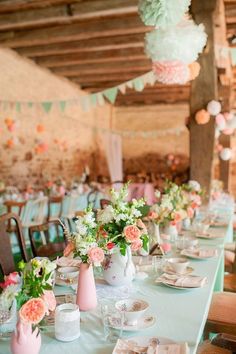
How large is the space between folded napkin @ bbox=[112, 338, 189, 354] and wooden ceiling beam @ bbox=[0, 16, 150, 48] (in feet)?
16.4

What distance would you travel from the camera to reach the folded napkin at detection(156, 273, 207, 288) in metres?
1.85

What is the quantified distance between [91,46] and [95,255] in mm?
5473

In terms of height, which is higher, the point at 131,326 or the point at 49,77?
the point at 49,77

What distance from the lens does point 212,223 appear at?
3713 millimetres

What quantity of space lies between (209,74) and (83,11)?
197 centimetres

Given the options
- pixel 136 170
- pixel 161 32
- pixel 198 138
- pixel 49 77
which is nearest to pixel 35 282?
pixel 161 32

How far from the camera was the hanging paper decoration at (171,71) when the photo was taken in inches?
136

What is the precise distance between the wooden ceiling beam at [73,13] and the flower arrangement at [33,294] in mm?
4387

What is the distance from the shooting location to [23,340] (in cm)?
115

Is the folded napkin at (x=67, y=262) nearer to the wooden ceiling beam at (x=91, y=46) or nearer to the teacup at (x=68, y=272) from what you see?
the teacup at (x=68, y=272)

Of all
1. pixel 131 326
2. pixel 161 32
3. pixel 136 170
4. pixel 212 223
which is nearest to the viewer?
pixel 131 326

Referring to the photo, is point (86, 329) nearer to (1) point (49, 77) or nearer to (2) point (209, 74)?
(2) point (209, 74)

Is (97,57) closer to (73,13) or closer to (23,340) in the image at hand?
(73,13)

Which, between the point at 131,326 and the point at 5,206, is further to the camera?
the point at 5,206
